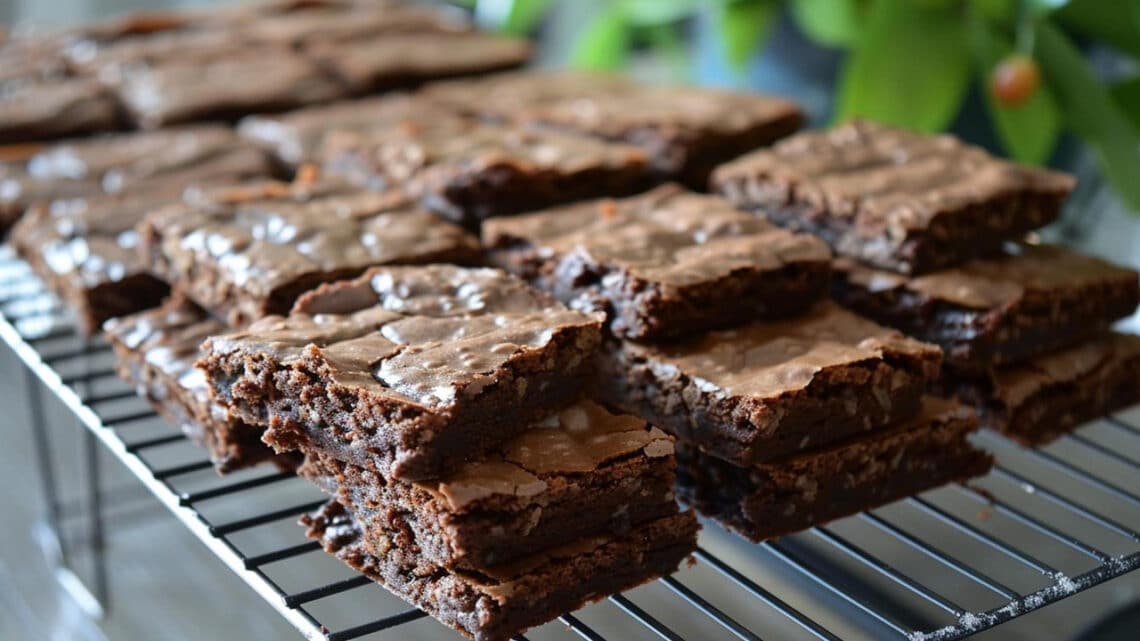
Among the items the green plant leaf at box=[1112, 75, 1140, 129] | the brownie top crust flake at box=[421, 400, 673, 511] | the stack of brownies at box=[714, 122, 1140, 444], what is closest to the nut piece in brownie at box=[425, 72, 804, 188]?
the stack of brownies at box=[714, 122, 1140, 444]

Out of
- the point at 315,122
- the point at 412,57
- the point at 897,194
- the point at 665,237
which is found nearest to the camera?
the point at 665,237

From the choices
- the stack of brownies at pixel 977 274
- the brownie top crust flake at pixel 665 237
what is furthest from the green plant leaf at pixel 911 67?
the brownie top crust flake at pixel 665 237

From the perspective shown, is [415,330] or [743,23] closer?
[415,330]

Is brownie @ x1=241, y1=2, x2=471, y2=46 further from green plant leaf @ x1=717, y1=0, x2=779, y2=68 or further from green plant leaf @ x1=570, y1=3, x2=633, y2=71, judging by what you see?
green plant leaf @ x1=717, y1=0, x2=779, y2=68

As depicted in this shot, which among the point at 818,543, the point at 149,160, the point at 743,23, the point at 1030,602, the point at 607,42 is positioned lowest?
the point at 818,543

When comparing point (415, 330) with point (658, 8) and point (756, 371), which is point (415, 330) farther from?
point (658, 8)

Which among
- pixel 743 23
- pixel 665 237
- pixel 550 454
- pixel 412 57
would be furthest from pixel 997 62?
pixel 550 454
